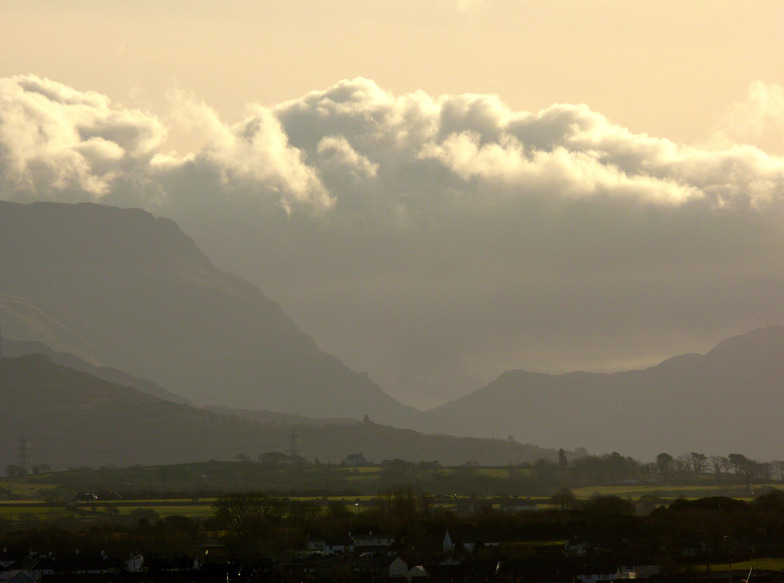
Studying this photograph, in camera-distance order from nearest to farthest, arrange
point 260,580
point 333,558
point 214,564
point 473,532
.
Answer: point 260,580 < point 214,564 < point 333,558 < point 473,532

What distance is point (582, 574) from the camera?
525 feet

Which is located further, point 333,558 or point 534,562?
point 333,558

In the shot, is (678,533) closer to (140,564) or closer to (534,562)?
(534,562)

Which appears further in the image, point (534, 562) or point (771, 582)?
point (534, 562)

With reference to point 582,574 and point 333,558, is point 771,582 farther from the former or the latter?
point 333,558

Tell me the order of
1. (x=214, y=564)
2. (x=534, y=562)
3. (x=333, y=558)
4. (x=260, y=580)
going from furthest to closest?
(x=333, y=558), (x=534, y=562), (x=214, y=564), (x=260, y=580)

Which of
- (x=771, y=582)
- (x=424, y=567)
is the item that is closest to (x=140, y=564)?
(x=424, y=567)

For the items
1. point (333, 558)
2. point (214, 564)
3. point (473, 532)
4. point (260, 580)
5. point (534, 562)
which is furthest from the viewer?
point (473, 532)

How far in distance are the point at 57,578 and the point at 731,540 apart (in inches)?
3100

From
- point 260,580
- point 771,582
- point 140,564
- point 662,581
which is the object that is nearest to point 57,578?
point 140,564

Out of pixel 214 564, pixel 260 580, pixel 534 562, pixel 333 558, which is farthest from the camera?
pixel 333 558

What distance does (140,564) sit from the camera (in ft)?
581

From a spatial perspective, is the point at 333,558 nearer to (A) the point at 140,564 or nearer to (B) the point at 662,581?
(A) the point at 140,564

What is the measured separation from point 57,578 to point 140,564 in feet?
48.0
